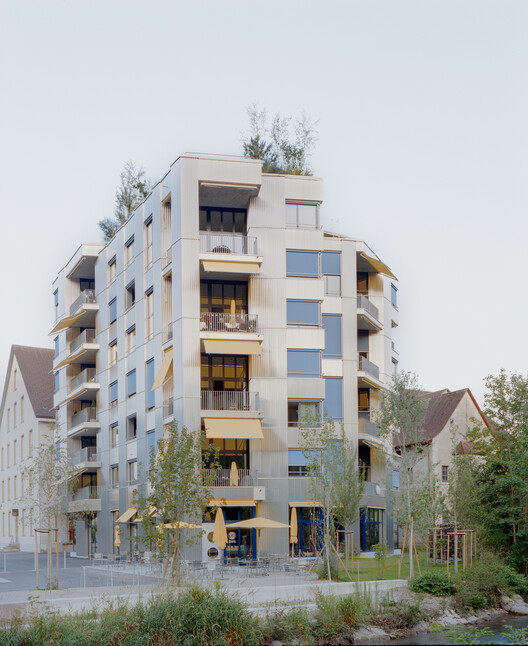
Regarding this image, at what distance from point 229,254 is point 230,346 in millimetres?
4445

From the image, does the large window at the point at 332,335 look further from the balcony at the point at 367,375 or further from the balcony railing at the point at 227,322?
the balcony railing at the point at 227,322

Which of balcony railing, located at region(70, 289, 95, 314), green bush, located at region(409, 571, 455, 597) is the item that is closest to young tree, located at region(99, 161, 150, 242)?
balcony railing, located at region(70, 289, 95, 314)

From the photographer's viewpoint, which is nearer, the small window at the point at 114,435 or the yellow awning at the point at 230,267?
the yellow awning at the point at 230,267

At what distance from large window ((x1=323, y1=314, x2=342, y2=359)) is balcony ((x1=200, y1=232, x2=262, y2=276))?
5.17 metres

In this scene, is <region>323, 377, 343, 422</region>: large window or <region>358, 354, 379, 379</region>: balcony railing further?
<region>358, 354, 379, 379</region>: balcony railing

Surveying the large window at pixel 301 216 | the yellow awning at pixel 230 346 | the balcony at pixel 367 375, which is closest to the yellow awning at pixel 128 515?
the yellow awning at pixel 230 346

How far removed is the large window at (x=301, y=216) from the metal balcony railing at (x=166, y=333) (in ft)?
25.9

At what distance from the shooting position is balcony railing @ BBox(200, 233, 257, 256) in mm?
46188

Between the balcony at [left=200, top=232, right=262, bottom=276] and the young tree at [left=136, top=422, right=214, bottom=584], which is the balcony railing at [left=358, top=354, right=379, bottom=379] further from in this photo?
the young tree at [left=136, top=422, right=214, bottom=584]

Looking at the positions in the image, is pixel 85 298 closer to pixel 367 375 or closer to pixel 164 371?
pixel 164 371

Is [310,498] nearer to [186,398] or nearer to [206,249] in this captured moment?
[186,398]

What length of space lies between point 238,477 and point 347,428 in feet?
21.5

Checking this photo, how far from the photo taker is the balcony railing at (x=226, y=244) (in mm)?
46188

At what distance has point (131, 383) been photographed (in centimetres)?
5319
